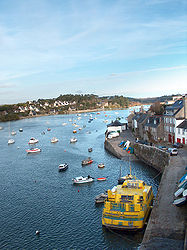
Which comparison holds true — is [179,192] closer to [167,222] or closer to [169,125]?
[167,222]

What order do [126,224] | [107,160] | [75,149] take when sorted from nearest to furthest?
A: [126,224], [107,160], [75,149]

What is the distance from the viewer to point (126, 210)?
910 inches

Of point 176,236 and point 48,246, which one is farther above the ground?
point 176,236

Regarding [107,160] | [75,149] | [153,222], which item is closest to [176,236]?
[153,222]

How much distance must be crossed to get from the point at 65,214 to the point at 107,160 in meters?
24.1

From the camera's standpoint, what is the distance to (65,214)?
28.4 m

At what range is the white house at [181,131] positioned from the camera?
43.7 metres

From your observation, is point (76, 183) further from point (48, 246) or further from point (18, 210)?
point (48, 246)

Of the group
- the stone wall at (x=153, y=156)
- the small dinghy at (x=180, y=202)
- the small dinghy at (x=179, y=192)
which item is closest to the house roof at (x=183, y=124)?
the stone wall at (x=153, y=156)

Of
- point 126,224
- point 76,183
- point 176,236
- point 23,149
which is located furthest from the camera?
point 23,149

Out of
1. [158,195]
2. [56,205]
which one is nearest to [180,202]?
[158,195]

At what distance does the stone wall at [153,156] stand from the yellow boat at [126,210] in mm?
14122

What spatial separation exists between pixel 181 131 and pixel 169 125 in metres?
4.58

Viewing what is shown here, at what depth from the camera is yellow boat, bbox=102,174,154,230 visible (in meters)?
22.5
